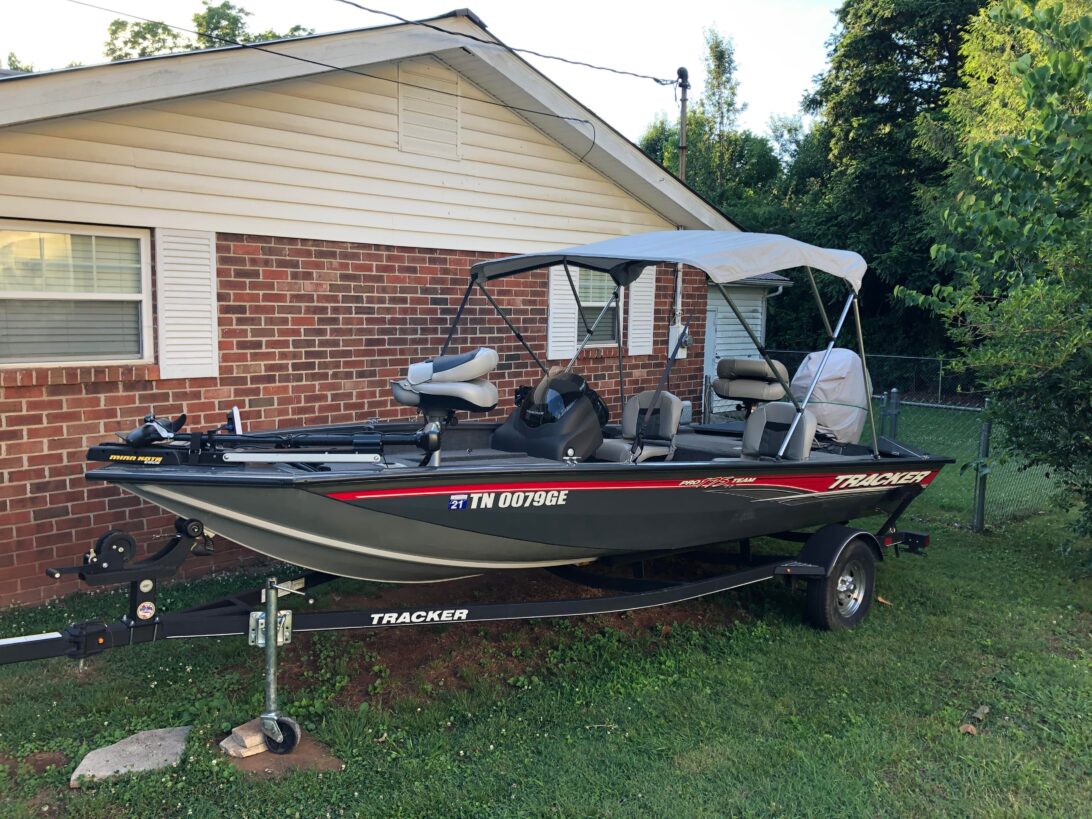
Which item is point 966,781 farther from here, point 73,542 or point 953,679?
point 73,542

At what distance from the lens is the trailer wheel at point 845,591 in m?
5.61

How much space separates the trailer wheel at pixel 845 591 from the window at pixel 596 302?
14.3 feet

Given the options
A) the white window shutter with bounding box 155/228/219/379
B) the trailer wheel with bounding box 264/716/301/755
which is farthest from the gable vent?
the trailer wheel with bounding box 264/716/301/755

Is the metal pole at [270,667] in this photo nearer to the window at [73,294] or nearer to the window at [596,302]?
the window at [73,294]

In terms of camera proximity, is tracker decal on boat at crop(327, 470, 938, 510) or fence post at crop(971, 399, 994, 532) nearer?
tracker decal on boat at crop(327, 470, 938, 510)

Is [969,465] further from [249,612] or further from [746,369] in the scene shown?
[249,612]

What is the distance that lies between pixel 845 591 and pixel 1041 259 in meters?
3.46

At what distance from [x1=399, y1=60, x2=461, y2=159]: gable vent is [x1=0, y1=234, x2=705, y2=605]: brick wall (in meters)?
0.95

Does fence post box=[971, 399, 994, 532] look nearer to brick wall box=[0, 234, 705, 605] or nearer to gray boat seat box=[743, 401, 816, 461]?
gray boat seat box=[743, 401, 816, 461]

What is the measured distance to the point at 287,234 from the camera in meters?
6.86

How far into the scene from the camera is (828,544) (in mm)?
5750

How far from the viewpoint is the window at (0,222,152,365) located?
221 inches

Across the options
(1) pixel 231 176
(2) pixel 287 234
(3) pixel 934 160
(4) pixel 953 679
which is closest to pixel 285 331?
(2) pixel 287 234

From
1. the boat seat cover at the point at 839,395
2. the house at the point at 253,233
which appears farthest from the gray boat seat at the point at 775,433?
the house at the point at 253,233
